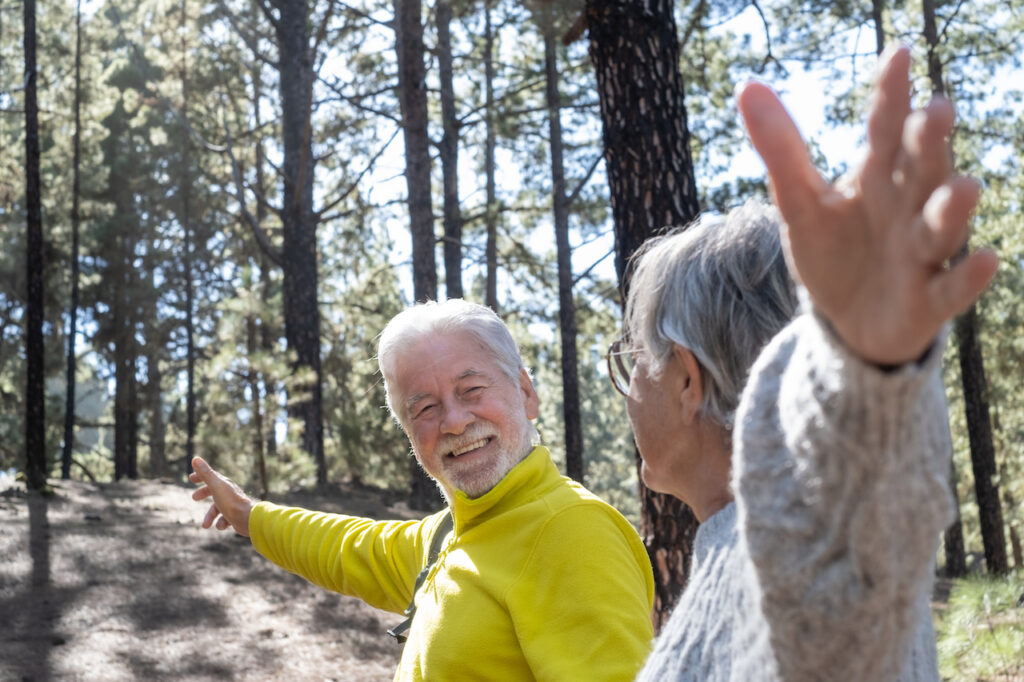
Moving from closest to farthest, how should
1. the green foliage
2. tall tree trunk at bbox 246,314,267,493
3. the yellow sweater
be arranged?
the yellow sweater < the green foliage < tall tree trunk at bbox 246,314,267,493

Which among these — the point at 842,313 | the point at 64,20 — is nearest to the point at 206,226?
the point at 64,20

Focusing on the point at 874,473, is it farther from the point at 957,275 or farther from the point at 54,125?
the point at 54,125

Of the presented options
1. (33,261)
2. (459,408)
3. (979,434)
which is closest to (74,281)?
(33,261)

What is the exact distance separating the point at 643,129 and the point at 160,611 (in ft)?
16.2

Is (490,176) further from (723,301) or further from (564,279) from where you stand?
(723,301)

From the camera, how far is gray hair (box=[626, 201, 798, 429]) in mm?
1203

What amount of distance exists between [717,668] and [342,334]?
1892 cm

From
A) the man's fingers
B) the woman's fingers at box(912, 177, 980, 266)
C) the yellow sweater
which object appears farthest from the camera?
the man's fingers

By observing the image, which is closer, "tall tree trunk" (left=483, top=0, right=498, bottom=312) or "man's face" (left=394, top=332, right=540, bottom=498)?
"man's face" (left=394, top=332, right=540, bottom=498)

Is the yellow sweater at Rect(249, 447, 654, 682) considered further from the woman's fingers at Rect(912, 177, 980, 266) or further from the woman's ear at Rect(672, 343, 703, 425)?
the woman's fingers at Rect(912, 177, 980, 266)

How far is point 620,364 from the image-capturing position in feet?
5.29

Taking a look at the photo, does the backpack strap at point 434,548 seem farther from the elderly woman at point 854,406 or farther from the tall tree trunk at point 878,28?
the tall tree trunk at point 878,28

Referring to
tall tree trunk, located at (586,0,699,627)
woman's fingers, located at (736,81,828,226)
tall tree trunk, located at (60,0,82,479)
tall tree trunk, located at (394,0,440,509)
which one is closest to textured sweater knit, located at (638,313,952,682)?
woman's fingers, located at (736,81,828,226)

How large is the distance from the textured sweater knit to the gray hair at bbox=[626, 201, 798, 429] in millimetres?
371
